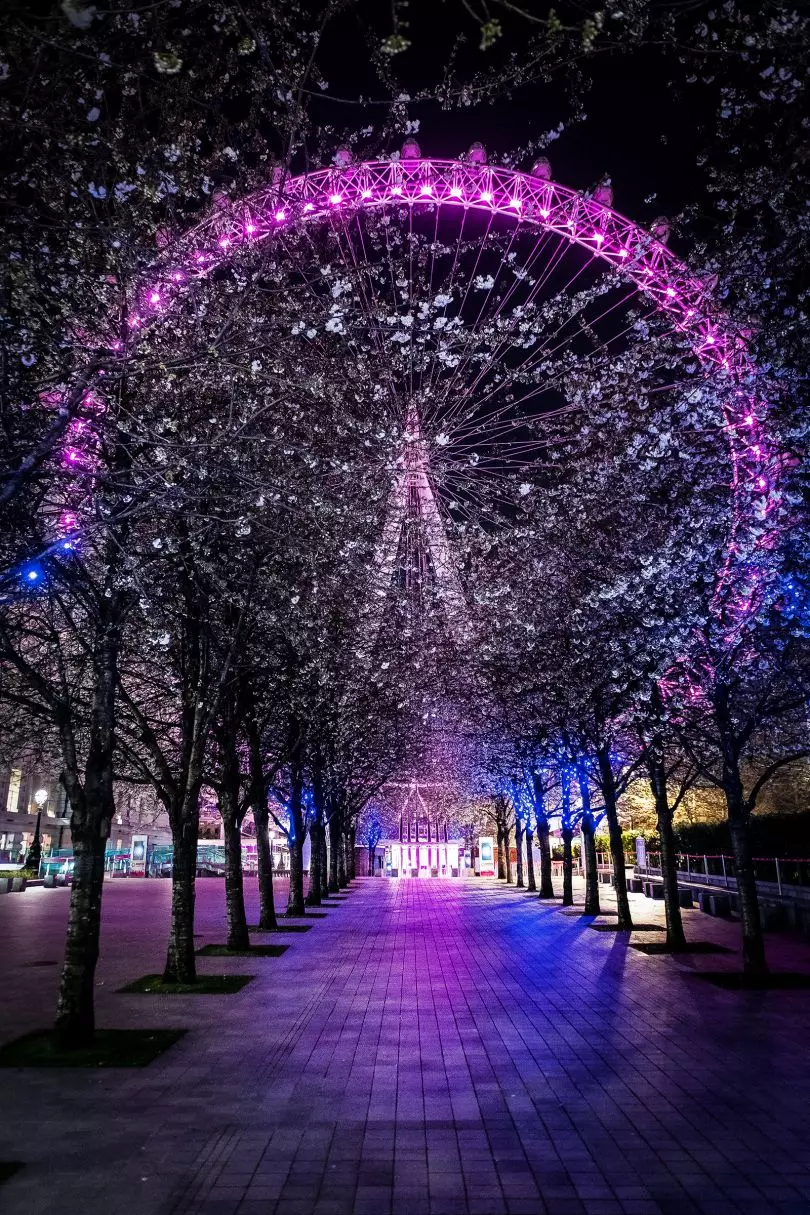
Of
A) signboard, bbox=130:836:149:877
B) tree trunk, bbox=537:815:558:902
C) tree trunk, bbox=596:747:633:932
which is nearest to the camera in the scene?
tree trunk, bbox=596:747:633:932

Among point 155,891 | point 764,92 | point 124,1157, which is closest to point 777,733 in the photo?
point 764,92

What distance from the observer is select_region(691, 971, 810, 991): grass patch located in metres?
14.9

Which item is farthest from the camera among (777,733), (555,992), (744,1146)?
(777,733)

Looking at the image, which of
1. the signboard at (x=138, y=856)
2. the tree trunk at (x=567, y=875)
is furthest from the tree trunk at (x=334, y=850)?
the signboard at (x=138, y=856)

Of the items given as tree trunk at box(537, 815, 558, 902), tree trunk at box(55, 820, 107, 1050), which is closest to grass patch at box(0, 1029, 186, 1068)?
tree trunk at box(55, 820, 107, 1050)

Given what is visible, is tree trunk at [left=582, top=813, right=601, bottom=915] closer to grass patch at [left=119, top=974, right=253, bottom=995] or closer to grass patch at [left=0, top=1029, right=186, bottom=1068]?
grass patch at [left=119, top=974, right=253, bottom=995]

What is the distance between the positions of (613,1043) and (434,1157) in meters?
4.92

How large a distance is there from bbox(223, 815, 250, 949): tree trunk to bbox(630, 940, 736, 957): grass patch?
9599mm

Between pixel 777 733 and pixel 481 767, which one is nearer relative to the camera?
pixel 777 733

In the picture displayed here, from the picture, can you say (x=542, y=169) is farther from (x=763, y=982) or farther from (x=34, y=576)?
(x=763, y=982)

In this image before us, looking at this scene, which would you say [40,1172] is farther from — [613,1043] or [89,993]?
[613,1043]

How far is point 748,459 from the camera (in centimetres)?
1551

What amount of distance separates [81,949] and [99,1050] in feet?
4.19

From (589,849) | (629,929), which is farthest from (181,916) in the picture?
(589,849)
